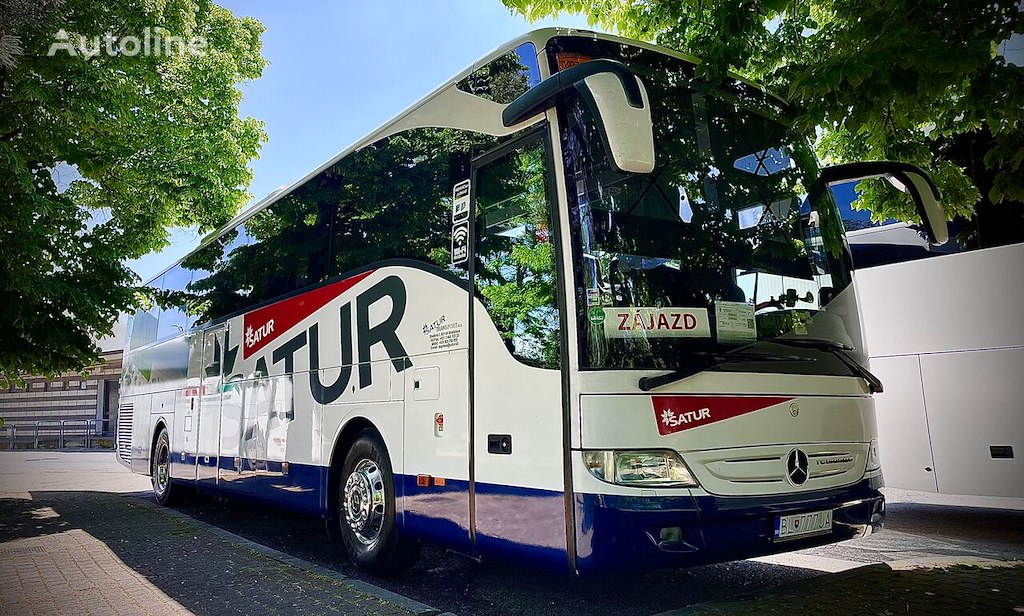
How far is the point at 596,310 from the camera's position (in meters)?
4.61

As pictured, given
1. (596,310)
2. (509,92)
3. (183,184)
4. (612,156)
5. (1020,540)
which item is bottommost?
(1020,540)

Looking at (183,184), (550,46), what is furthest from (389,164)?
(183,184)

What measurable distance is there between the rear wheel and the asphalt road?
1560 millimetres

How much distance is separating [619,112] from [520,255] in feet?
4.31

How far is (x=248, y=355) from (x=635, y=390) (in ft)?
19.7

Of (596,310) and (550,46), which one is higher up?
(550,46)

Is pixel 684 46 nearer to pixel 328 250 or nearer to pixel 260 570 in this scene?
pixel 328 250

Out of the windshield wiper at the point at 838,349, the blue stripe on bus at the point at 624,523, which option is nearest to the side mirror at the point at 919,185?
the windshield wiper at the point at 838,349

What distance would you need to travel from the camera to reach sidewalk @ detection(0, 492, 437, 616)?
556 cm

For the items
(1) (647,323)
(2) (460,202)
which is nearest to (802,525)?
(1) (647,323)

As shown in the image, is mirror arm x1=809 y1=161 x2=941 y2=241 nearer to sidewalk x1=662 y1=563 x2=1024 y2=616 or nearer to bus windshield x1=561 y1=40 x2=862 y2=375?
bus windshield x1=561 y1=40 x2=862 y2=375

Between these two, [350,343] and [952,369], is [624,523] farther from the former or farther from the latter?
[952,369]

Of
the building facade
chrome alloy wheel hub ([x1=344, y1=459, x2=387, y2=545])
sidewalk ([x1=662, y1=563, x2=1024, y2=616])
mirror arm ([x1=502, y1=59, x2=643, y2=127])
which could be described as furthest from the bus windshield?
the building facade

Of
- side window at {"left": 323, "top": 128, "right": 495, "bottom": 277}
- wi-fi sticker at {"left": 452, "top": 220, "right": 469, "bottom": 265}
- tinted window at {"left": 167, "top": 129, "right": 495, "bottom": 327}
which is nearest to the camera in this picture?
wi-fi sticker at {"left": 452, "top": 220, "right": 469, "bottom": 265}
